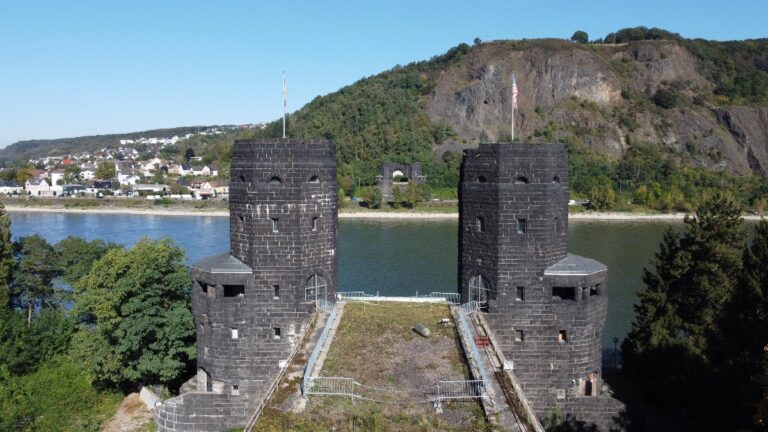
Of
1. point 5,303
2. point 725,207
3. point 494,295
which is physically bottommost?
point 5,303

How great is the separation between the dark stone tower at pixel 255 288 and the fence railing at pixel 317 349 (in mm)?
1058

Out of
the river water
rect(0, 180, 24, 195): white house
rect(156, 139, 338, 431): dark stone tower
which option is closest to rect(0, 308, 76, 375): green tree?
rect(156, 139, 338, 431): dark stone tower

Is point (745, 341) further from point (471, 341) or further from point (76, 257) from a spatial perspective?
point (76, 257)

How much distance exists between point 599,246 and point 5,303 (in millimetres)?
53129

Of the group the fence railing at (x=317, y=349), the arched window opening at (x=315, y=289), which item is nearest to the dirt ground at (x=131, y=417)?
the arched window opening at (x=315, y=289)

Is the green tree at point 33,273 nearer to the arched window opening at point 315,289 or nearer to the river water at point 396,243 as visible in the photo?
the river water at point 396,243

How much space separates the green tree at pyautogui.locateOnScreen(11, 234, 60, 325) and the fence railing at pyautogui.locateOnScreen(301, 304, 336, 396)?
816 inches

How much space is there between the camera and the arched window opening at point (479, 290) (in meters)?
20.7

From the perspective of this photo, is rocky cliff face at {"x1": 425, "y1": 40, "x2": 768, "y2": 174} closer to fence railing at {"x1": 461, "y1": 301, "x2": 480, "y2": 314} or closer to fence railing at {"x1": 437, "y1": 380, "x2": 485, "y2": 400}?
fence railing at {"x1": 461, "y1": 301, "x2": 480, "y2": 314}

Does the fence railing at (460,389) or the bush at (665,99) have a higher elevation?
the bush at (665,99)

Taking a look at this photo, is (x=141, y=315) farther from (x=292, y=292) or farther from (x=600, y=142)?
(x=600, y=142)

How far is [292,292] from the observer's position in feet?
65.9

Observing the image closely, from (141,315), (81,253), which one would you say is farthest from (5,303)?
(141,315)

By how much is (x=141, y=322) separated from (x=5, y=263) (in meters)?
12.3
